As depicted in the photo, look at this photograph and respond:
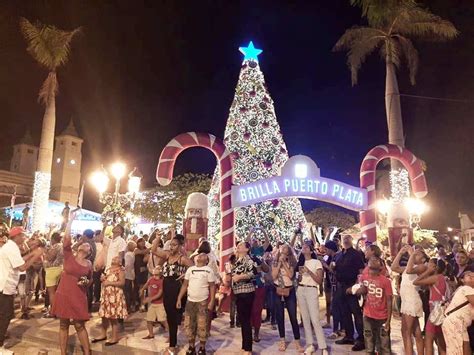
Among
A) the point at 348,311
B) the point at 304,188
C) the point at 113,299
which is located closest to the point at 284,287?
the point at 348,311

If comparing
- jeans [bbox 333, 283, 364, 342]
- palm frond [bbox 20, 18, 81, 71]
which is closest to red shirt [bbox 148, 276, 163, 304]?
jeans [bbox 333, 283, 364, 342]

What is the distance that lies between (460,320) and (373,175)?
728cm

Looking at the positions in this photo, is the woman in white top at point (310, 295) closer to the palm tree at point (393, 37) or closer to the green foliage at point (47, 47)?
the palm tree at point (393, 37)

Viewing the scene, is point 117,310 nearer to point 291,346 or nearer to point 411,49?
point 291,346

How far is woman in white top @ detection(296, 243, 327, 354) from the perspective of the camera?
6688 mm

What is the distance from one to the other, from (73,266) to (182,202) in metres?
23.5

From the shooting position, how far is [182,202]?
29469mm

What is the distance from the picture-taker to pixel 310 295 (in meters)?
6.79

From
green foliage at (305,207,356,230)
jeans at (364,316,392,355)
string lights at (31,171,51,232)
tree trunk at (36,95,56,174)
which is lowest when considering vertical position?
jeans at (364,316,392,355)

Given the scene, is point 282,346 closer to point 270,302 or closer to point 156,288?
point 270,302

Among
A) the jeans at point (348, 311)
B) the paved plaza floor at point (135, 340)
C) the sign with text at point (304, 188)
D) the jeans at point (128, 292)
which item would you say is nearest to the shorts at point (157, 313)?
the paved plaza floor at point (135, 340)

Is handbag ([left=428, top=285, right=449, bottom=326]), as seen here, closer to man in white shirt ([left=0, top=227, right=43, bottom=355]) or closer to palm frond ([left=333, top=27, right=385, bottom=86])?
man in white shirt ([left=0, top=227, right=43, bottom=355])

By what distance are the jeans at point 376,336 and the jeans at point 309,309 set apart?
831mm

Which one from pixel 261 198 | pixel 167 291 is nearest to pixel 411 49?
pixel 261 198
